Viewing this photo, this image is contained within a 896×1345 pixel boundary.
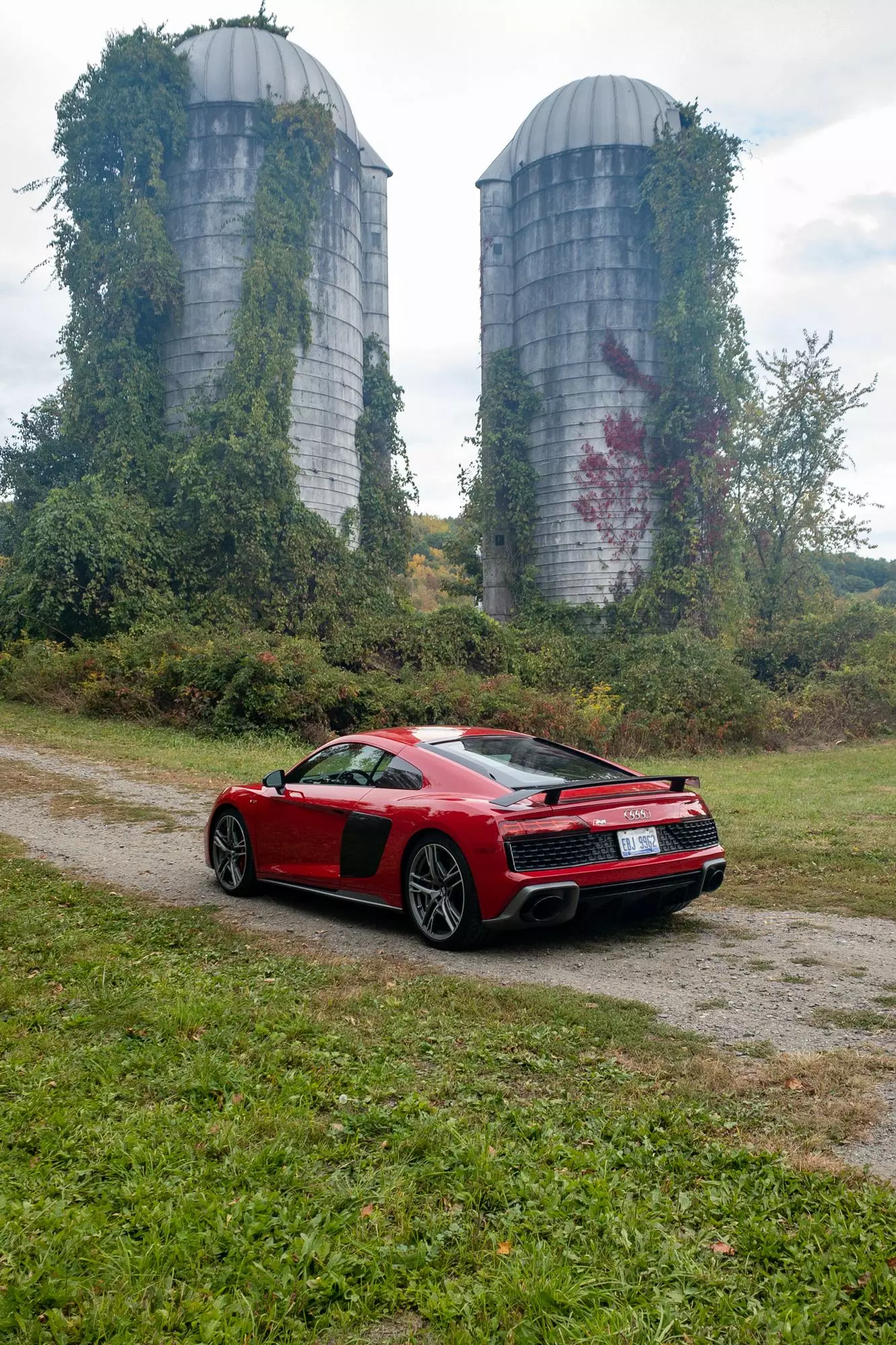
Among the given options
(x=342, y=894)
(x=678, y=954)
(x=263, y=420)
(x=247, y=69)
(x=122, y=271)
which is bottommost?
(x=678, y=954)

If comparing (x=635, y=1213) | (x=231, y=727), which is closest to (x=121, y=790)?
(x=231, y=727)

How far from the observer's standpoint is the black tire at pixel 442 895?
6.46 m

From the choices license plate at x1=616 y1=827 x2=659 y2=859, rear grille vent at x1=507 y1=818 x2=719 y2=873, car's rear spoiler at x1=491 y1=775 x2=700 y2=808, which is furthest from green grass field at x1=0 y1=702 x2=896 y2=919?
license plate at x1=616 y1=827 x2=659 y2=859

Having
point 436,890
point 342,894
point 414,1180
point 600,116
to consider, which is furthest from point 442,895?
point 600,116

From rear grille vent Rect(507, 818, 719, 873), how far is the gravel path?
553 mm

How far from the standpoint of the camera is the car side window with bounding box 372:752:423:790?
7.15 meters

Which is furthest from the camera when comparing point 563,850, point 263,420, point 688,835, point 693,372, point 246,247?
point 693,372

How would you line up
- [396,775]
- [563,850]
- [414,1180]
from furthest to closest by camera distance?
[396,775]
[563,850]
[414,1180]

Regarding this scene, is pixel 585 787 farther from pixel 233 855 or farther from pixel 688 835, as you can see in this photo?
pixel 233 855

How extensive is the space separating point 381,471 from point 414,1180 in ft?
99.1

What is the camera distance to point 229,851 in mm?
8562

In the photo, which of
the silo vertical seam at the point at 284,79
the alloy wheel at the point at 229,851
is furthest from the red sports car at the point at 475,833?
the silo vertical seam at the point at 284,79

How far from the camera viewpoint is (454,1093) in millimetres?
4160

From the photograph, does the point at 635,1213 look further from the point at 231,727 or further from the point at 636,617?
the point at 636,617
